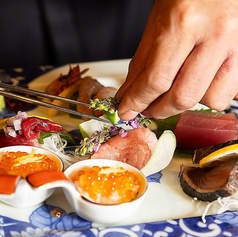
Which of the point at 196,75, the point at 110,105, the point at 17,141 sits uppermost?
the point at 196,75

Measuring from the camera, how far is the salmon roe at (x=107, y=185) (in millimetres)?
1297

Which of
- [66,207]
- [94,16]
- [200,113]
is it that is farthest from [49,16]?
[66,207]

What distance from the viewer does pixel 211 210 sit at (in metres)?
1.40

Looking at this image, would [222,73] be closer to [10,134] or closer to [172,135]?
[172,135]

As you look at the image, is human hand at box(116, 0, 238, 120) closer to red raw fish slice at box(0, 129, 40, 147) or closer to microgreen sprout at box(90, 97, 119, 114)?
microgreen sprout at box(90, 97, 119, 114)

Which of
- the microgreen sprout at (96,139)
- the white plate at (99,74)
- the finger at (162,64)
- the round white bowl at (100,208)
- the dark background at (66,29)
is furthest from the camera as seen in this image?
the dark background at (66,29)

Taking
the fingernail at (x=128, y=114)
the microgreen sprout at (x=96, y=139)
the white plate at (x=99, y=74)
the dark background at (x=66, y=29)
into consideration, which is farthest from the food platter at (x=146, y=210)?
the dark background at (x=66, y=29)

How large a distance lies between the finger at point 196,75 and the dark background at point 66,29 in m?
1.36

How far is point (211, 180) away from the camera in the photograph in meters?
1.44

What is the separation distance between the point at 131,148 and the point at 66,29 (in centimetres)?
108

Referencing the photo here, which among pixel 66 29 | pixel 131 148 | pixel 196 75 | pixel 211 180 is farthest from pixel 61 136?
pixel 66 29

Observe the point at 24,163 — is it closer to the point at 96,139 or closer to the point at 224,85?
the point at 96,139

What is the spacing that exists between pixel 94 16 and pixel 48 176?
1386mm

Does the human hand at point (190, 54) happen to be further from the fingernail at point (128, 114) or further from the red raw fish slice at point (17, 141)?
the red raw fish slice at point (17, 141)
